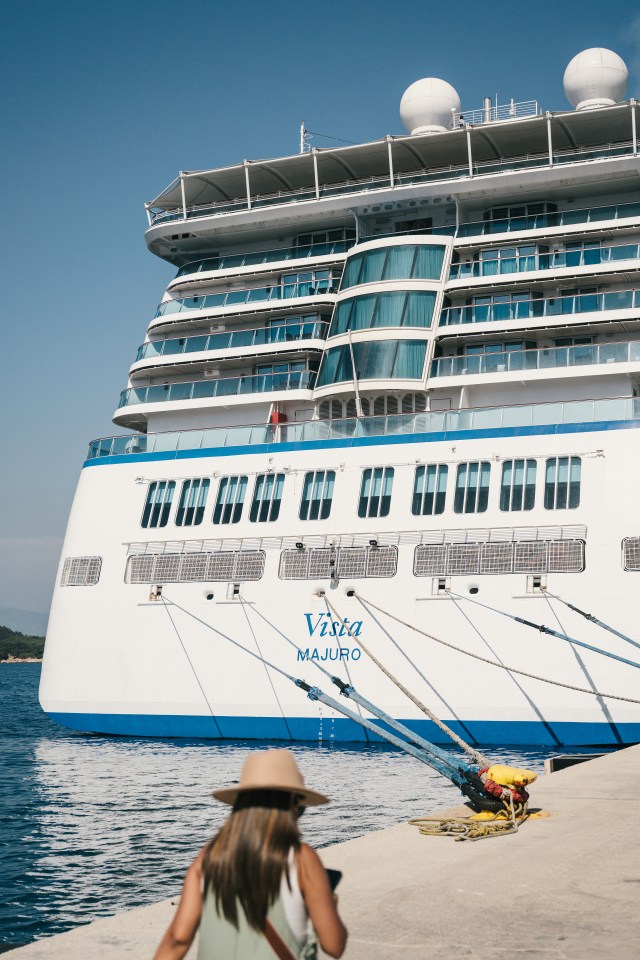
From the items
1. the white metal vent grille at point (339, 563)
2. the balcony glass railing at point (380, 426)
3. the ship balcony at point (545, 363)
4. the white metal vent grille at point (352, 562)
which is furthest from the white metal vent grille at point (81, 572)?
the ship balcony at point (545, 363)

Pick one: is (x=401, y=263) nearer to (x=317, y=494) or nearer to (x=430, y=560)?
(x=317, y=494)

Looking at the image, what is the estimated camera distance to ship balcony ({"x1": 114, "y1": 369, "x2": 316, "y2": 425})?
1214 inches

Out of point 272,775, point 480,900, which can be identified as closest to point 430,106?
point 480,900

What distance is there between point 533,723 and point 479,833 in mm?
13334

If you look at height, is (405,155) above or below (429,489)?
above

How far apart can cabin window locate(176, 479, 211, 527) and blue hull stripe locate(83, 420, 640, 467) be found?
31.1 inches

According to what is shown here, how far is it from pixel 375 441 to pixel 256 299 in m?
7.81

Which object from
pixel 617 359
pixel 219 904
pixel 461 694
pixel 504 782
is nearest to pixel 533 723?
pixel 461 694

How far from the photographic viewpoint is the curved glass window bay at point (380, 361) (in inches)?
1155

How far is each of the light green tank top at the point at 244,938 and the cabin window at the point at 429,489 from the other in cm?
2192

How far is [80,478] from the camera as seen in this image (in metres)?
31.1

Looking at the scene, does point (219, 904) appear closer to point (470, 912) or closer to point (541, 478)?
point (470, 912)

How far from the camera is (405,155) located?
33.8 meters

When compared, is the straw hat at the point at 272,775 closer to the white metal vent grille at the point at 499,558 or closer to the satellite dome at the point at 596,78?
the white metal vent grille at the point at 499,558
